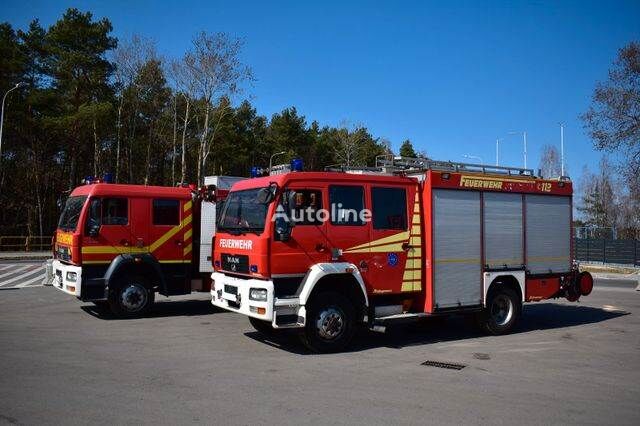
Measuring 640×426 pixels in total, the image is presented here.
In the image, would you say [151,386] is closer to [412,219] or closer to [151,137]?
[412,219]

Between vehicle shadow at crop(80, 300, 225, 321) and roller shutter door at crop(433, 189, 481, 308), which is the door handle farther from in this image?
vehicle shadow at crop(80, 300, 225, 321)

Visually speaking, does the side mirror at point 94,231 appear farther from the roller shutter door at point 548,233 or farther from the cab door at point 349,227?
the roller shutter door at point 548,233

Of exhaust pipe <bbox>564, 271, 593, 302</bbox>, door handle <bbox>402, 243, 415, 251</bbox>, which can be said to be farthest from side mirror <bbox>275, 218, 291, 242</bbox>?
exhaust pipe <bbox>564, 271, 593, 302</bbox>

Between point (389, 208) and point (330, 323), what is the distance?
222 cm

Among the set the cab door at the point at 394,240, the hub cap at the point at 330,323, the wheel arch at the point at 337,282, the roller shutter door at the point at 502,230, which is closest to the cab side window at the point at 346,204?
the cab door at the point at 394,240

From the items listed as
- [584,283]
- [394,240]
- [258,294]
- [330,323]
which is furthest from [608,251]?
[258,294]

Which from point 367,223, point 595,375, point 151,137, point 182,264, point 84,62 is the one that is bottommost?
point 595,375

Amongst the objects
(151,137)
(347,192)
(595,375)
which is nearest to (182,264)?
(347,192)

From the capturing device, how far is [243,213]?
9.05m

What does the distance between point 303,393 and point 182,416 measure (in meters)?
1.52

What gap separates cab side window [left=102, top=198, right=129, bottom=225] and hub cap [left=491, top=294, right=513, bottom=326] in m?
7.98

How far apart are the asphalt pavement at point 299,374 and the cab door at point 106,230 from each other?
54.9 inches

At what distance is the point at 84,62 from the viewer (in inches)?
1444

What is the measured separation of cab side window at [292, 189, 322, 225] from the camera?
848 centimetres
